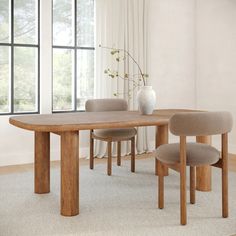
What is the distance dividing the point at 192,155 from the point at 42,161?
132cm

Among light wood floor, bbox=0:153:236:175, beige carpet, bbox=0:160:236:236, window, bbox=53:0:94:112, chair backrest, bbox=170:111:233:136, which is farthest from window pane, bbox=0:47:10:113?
chair backrest, bbox=170:111:233:136

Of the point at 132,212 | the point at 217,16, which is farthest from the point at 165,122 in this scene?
the point at 217,16

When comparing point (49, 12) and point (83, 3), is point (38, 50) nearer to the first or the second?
point (49, 12)

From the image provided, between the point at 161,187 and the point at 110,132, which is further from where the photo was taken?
the point at 110,132

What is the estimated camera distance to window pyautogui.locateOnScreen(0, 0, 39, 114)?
4.71 meters

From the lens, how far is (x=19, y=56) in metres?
4.82

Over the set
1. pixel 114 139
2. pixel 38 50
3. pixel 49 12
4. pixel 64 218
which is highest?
pixel 49 12

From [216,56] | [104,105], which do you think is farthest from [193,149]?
[216,56]

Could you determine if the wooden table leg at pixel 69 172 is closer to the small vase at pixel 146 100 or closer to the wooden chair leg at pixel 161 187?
the wooden chair leg at pixel 161 187

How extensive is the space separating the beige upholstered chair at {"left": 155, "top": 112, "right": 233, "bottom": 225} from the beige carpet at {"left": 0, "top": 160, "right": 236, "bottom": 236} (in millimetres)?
144

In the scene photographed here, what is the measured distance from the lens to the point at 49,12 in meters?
4.85

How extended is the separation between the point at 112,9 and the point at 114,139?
1.93m

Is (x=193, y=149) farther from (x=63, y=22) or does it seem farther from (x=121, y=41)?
(x=63, y=22)

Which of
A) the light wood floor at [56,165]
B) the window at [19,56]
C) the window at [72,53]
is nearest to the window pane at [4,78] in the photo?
the window at [19,56]
